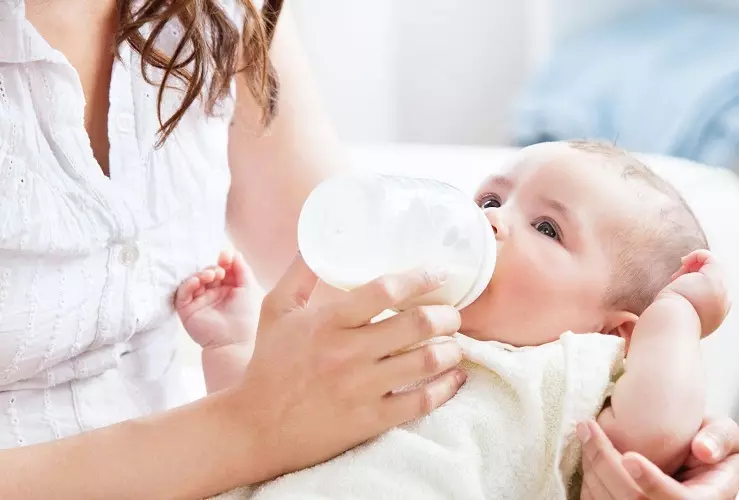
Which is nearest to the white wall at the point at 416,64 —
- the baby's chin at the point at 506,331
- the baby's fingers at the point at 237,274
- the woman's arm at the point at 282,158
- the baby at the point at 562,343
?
the woman's arm at the point at 282,158

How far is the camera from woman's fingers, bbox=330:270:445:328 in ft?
2.37

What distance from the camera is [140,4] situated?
1.03 m

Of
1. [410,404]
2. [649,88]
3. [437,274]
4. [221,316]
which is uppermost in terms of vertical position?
[437,274]

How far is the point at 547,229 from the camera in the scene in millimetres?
922

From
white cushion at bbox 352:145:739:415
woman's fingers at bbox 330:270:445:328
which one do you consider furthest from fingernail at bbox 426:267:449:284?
white cushion at bbox 352:145:739:415

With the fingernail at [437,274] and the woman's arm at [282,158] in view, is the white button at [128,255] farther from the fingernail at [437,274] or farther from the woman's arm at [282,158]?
the fingernail at [437,274]

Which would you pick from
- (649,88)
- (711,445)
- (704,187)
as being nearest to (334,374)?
(711,445)

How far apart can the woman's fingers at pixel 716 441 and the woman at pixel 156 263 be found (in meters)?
0.20

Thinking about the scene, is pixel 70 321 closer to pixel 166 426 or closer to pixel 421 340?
pixel 166 426

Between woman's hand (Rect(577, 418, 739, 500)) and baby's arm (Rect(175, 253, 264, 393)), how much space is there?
42cm

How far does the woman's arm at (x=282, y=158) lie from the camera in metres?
1.20

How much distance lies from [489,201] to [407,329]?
0.26 m

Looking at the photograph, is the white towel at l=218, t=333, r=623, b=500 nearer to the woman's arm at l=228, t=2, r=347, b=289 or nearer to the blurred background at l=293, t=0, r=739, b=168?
the woman's arm at l=228, t=2, r=347, b=289

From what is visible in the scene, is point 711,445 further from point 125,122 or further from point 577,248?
point 125,122
